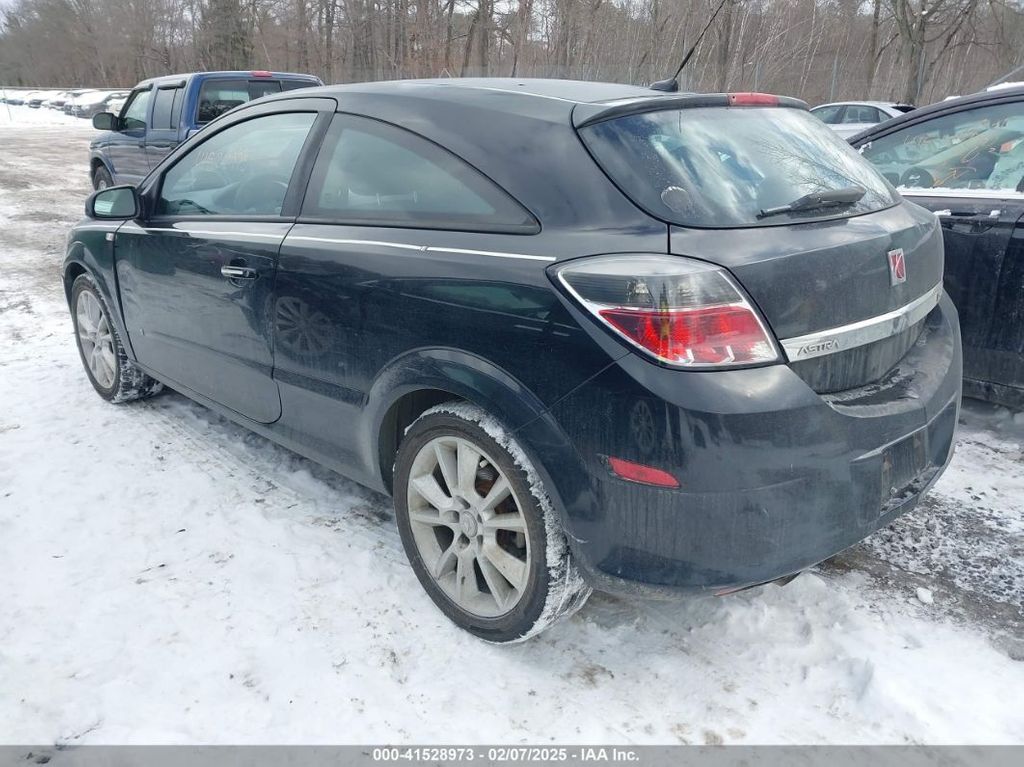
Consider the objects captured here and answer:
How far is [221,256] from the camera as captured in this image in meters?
3.23

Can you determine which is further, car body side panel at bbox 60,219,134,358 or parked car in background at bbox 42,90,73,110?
parked car in background at bbox 42,90,73,110

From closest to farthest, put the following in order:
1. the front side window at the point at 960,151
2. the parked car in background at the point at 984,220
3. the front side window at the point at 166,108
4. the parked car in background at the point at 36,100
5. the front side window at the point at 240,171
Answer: the front side window at the point at 240,171
the parked car in background at the point at 984,220
the front side window at the point at 960,151
the front side window at the point at 166,108
the parked car in background at the point at 36,100

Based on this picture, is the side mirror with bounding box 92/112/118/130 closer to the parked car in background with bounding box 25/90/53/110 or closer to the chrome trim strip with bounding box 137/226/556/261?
the chrome trim strip with bounding box 137/226/556/261

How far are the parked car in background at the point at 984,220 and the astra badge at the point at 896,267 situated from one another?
1.63 meters

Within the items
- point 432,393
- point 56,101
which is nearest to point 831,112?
point 432,393

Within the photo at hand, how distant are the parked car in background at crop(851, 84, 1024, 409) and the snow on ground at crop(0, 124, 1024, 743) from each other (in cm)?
51

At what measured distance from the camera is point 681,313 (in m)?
1.98

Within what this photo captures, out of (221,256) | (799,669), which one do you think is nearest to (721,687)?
(799,669)

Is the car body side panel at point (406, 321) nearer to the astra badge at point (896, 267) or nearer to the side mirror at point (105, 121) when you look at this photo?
the astra badge at point (896, 267)

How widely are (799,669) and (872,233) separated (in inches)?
53.0

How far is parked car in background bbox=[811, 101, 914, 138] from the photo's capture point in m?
15.9

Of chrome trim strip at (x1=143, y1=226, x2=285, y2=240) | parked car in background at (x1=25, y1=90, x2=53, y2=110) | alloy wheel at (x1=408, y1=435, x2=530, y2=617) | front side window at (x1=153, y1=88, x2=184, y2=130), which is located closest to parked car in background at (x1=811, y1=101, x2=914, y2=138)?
front side window at (x1=153, y1=88, x2=184, y2=130)

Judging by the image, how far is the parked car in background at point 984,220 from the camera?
363cm

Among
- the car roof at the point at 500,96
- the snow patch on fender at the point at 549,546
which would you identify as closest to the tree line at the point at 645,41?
the car roof at the point at 500,96
